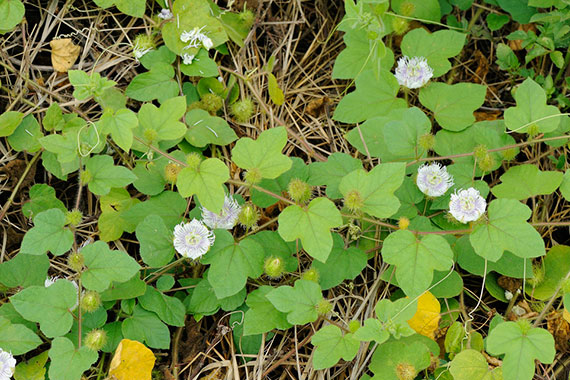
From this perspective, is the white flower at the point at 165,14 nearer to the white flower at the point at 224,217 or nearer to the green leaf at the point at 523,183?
the white flower at the point at 224,217

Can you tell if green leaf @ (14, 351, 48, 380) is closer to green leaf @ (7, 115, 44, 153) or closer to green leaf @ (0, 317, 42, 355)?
green leaf @ (0, 317, 42, 355)

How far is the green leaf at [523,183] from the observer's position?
2129 mm

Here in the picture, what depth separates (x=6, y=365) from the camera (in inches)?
73.6

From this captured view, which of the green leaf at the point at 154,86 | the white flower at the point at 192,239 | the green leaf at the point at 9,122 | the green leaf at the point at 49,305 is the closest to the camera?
the green leaf at the point at 49,305

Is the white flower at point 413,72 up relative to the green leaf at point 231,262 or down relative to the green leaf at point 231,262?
up

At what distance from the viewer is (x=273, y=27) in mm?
2637

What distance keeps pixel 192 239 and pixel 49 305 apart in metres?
0.51

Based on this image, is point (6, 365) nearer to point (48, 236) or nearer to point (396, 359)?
point (48, 236)

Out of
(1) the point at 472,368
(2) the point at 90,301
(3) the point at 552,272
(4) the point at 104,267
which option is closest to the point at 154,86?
(4) the point at 104,267

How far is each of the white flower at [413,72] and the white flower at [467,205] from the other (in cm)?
58

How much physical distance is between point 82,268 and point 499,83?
1.95 metres

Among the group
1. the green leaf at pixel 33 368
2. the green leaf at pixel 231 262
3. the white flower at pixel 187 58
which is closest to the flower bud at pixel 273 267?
the green leaf at pixel 231 262

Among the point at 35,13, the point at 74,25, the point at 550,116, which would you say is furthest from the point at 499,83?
the point at 35,13

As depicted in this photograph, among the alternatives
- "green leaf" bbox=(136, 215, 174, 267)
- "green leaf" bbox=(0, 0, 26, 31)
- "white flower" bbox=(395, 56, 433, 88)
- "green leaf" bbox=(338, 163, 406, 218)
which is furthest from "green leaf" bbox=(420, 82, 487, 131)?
"green leaf" bbox=(0, 0, 26, 31)
